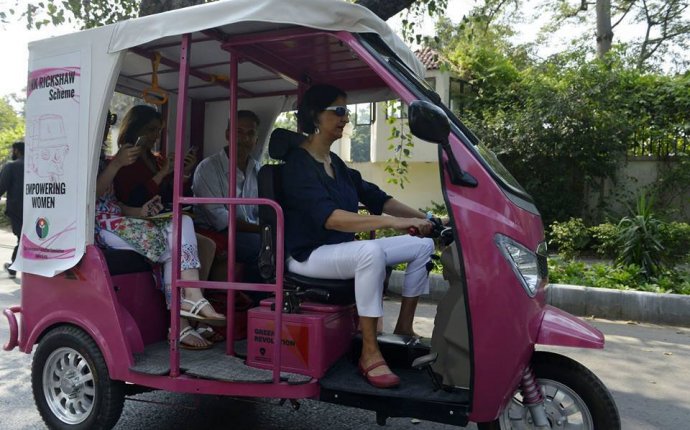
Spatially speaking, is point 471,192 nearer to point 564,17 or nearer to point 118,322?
point 118,322

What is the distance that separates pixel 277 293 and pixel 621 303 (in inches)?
203

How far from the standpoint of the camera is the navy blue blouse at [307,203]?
3.17 metres

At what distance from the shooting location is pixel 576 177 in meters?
13.6

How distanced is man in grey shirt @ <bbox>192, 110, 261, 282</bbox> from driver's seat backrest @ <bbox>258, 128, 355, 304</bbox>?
0.72 metres

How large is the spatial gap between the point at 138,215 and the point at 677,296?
569 centimetres

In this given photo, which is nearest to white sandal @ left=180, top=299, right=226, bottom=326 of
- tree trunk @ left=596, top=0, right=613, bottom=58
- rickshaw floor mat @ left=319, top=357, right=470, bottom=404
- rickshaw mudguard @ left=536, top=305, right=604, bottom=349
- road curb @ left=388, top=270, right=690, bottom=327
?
rickshaw floor mat @ left=319, top=357, right=470, bottom=404

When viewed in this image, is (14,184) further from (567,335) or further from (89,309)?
(567,335)

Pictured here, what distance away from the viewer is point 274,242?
321cm

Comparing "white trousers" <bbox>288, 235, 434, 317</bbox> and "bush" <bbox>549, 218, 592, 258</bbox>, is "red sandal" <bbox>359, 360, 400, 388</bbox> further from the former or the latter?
"bush" <bbox>549, 218, 592, 258</bbox>

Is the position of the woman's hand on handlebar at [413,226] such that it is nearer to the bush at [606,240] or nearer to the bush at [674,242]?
the bush at [674,242]

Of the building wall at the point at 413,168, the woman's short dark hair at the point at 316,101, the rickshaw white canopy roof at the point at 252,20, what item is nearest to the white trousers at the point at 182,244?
the woman's short dark hair at the point at 316,101

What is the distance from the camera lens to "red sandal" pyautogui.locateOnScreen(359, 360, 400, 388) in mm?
2832

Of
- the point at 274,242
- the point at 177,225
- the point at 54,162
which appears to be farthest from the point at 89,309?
the point at 274,242

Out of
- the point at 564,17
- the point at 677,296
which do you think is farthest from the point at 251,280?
the point at 564,17
